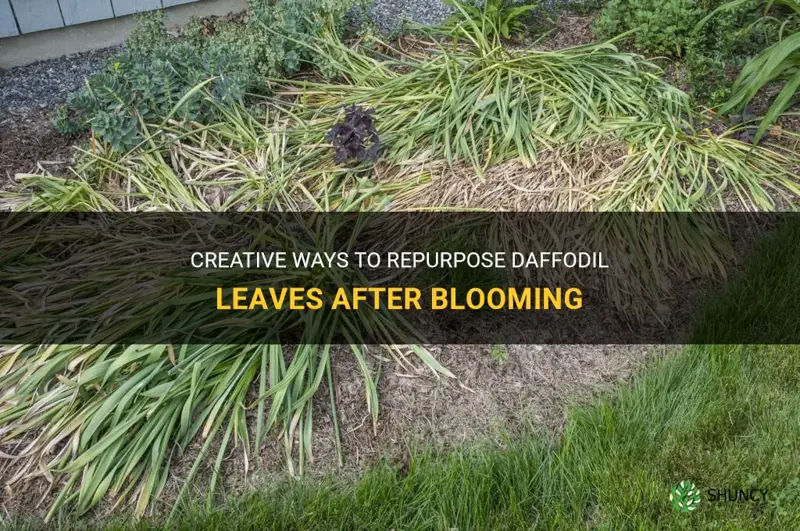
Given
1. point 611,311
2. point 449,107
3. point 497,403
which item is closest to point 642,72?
point 449,107

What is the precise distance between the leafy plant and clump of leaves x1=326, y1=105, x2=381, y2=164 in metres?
0.98

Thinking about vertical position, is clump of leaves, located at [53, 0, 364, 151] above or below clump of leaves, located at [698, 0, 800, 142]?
above

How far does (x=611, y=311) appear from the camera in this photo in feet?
9.25

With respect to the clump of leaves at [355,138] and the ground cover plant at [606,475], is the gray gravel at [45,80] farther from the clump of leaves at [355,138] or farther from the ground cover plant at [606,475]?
the ground cover plant at [606,475]

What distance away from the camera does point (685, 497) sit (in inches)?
84.2

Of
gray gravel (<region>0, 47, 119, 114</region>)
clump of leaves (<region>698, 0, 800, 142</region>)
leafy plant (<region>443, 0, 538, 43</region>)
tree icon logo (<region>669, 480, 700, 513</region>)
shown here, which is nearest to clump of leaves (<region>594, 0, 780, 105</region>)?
clump of leaves (<region>698, 0, 800, 142</region>)

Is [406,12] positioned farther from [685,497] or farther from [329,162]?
[685,497]

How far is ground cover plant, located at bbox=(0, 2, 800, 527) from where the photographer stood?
2344 mm

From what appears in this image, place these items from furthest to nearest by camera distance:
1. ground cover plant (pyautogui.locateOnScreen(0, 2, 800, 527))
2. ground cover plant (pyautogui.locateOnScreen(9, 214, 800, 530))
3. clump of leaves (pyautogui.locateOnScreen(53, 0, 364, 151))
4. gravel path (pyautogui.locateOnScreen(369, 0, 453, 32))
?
gravel path (pyautogui.locateOnScreen(369, 0, 453, 32))
clump of leaves (pyautogui.locateOnScreen(53, 0, 364, 151))
ground cover plant (pyautogui.locateOnScreen(0, 2, 800, 527))
ground cover plant (pyautogui.locateOnScreen(9, 214, 800, 530))

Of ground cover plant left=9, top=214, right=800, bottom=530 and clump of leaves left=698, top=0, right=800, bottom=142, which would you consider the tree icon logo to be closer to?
ground cover plant left=9, top=214, right=800, bottom=530

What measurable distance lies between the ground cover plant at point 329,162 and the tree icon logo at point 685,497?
155mm

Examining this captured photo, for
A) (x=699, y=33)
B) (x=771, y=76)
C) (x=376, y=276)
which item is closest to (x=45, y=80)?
(x=376, y=276)

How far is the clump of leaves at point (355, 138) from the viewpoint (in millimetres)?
3062

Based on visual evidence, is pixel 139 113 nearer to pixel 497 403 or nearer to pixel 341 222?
pixel 341 222
